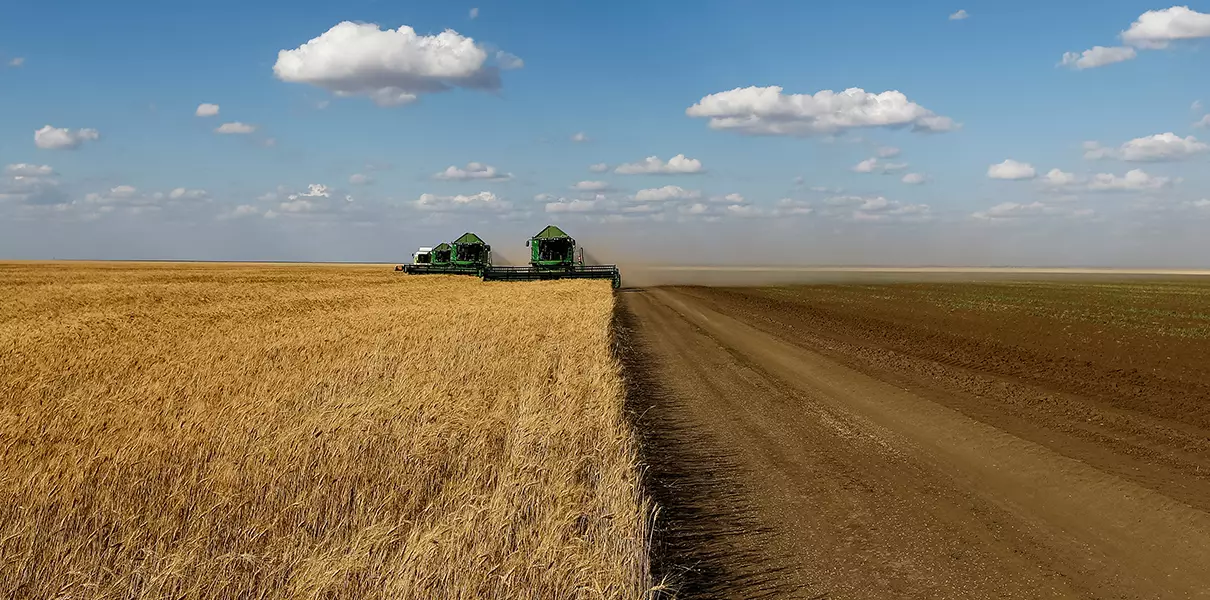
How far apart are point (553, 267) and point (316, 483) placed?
54228 mm

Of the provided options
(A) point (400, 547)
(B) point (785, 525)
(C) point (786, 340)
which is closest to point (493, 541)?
(A) point (400, 547)

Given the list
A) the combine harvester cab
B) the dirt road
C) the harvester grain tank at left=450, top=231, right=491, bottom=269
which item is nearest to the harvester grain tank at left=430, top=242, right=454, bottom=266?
the harvester grain tank at left=450, top=231, right=491, bottom=269

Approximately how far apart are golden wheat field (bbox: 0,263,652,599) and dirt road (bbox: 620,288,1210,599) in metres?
1.13

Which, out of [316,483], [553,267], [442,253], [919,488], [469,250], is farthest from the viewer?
[442,253]

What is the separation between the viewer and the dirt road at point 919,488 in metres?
6.80

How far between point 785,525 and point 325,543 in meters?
4.57

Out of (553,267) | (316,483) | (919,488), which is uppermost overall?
(553,267)

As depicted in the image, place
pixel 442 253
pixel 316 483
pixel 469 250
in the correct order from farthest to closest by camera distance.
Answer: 1. pixel 442 253
2. pixel 469 250
3. pixel 316 483

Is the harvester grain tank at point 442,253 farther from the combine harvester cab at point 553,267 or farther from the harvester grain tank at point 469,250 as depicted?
the combine harvester cab at point 553,267

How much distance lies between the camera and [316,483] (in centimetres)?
696

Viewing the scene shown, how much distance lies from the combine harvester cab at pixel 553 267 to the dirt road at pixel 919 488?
42.9 m

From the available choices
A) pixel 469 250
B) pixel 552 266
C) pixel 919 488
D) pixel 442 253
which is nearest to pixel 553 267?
pixel 552 266

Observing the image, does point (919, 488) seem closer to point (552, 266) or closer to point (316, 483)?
point (316, 483)

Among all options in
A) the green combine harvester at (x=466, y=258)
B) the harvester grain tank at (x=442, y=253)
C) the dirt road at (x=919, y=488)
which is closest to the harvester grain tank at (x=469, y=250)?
the green combine harvester at (x=466, y=258)
